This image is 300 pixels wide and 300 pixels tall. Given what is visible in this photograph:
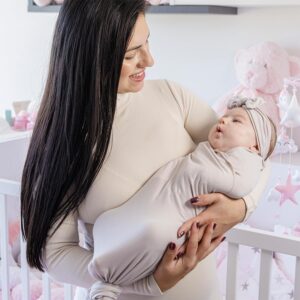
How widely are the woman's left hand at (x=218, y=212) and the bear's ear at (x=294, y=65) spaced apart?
1064 mm

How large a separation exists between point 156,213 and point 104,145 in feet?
0.45

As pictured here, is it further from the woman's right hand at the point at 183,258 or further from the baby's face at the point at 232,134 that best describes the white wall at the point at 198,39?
the woman's right hand at the point at 183,258

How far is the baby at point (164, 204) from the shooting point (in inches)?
33.5

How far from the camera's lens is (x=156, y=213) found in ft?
2.79

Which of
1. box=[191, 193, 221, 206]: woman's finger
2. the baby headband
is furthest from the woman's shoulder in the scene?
box=[191, 193, 221, 206]: woman's finger

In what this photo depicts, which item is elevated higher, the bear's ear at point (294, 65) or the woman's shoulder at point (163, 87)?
the woman's shoulder at point (163, 87)

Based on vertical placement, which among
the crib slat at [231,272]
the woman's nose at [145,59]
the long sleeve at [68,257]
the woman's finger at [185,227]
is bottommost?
the crib slat at [231,272]

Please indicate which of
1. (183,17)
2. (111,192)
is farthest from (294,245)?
(183,17)

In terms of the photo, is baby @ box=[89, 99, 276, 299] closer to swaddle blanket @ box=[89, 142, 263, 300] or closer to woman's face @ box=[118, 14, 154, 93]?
swaddle blanket @ box=[89, 142, 263, 300]

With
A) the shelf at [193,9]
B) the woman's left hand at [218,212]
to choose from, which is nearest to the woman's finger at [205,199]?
the woman's left hand at [218,212]

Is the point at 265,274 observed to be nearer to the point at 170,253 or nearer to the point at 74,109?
the point at 170,253

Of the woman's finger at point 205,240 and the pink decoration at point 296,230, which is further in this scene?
the pink decoration at point 296,230

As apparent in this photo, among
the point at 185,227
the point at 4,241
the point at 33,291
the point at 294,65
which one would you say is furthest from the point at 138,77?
the point at 294,65

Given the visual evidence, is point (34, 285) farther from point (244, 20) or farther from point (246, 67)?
point (244, 20)
